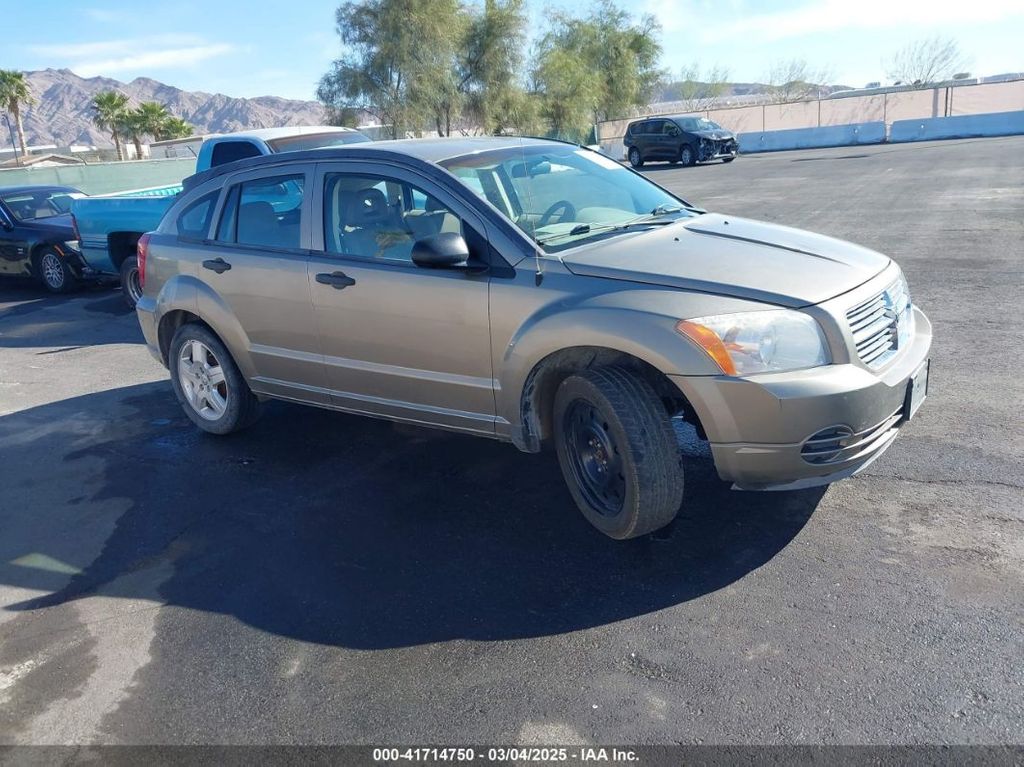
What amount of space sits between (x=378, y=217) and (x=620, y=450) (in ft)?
6.48

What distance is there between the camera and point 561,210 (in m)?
4.61

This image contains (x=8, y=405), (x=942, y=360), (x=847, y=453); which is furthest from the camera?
(x=8, y=405)

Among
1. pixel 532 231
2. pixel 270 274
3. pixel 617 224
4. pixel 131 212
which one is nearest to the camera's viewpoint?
pixel 532 231

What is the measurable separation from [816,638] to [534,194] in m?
2.61

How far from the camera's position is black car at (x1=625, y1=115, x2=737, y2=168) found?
30.0m

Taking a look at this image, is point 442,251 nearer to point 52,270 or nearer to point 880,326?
point 880,326

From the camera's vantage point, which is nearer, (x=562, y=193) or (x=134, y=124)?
(x=562, y=193)

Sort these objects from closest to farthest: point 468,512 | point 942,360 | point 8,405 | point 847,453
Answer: point 847,453 < point 468,512 < point 942,360 < point 8,405

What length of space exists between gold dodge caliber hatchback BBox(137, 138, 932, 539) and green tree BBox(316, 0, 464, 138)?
125 feet

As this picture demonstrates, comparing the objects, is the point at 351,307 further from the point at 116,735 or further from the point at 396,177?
the point at 116,735

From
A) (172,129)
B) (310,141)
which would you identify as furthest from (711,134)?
(172,129)

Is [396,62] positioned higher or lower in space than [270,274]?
higher

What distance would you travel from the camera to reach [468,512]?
14.7ft

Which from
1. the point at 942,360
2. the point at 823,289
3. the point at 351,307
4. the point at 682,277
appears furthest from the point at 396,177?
the point at 942,360
